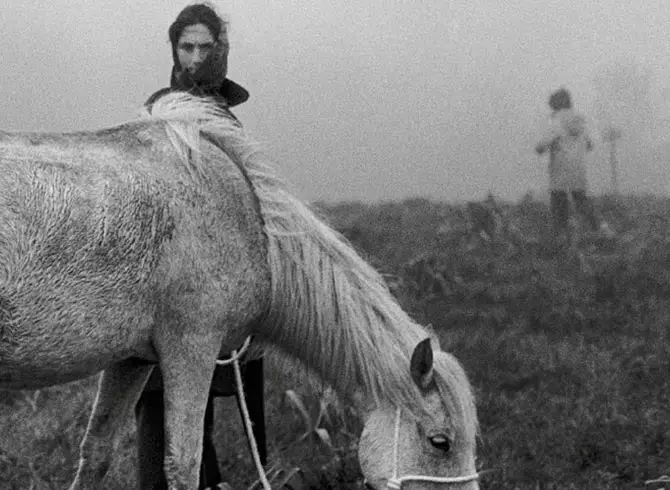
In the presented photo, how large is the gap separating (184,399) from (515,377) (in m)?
4.24

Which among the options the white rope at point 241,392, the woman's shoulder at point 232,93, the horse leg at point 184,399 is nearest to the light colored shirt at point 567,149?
the woman's shoulder at point 232,93

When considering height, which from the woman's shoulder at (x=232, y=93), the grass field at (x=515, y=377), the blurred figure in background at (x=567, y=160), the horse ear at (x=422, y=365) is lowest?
the grass field at (x=515, y=377)

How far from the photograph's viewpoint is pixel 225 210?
12.5 ft

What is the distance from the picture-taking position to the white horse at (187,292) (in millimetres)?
3354

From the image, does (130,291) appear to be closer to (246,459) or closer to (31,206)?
(31,206)

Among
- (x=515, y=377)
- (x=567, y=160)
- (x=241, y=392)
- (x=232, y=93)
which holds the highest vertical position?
(x=232, y=93)

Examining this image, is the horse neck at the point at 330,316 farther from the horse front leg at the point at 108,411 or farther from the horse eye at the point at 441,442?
the horse front leg at the point at 108,411

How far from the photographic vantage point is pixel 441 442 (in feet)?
13.3

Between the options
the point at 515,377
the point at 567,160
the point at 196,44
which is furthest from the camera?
the point at 567,160

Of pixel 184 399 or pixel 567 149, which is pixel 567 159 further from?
pixel 184 399

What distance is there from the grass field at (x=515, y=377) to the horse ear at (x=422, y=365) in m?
0.50

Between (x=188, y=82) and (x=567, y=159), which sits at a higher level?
(x=188, y=82)

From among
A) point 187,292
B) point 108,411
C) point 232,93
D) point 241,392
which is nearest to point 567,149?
point 232,93

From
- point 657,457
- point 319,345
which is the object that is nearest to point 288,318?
point 319,345
